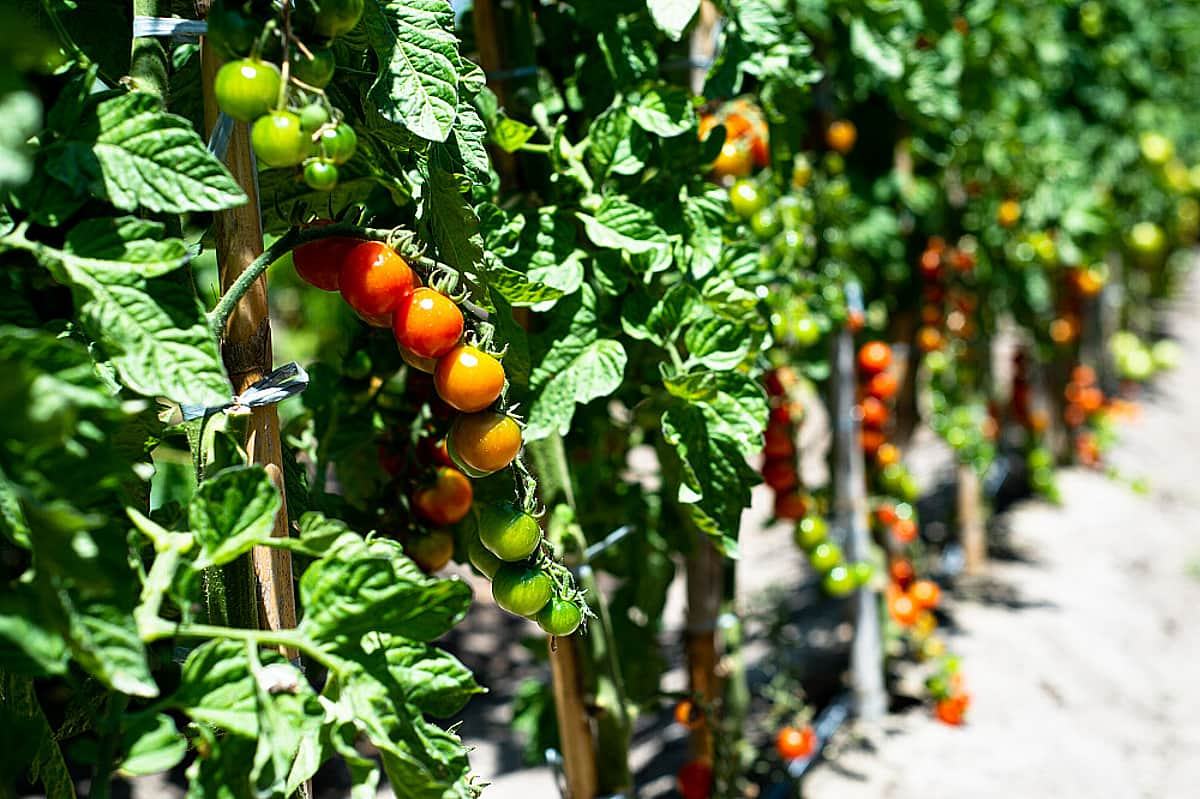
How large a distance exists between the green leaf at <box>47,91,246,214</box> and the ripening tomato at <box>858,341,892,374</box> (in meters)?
1.65

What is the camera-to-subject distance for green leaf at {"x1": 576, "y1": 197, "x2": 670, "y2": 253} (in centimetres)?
105

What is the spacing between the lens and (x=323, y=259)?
842 millimetres

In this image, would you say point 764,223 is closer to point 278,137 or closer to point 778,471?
point 778,471

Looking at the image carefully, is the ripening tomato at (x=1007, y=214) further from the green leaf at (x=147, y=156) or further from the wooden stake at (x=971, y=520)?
the green leaf at (x=147, y=156)

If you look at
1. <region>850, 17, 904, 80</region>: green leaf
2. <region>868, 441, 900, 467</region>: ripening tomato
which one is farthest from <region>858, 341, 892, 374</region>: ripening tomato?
<region>850, 17, 904, 80</region>: green leaf

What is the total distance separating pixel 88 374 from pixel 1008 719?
6.96 feet

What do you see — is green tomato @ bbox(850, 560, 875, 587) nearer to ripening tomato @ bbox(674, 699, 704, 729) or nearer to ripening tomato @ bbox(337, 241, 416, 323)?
ripening tomato @ bbox(674, 699, 704, 729)

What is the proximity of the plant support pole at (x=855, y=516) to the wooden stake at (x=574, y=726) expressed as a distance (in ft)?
3.09

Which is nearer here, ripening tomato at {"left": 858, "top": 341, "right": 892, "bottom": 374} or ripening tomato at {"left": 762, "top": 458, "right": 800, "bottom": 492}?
ripening tomato at {"left": 762, "top": 458, "right": 800, "bottom": 492}

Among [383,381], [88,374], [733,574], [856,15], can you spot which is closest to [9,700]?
[88,374]

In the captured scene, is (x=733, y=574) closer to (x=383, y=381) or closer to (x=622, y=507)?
(x=622, y=507)

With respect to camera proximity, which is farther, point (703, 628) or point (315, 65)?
point (703, 628)

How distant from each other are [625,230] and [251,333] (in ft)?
1.29

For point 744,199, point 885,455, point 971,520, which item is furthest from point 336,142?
point 971,520
